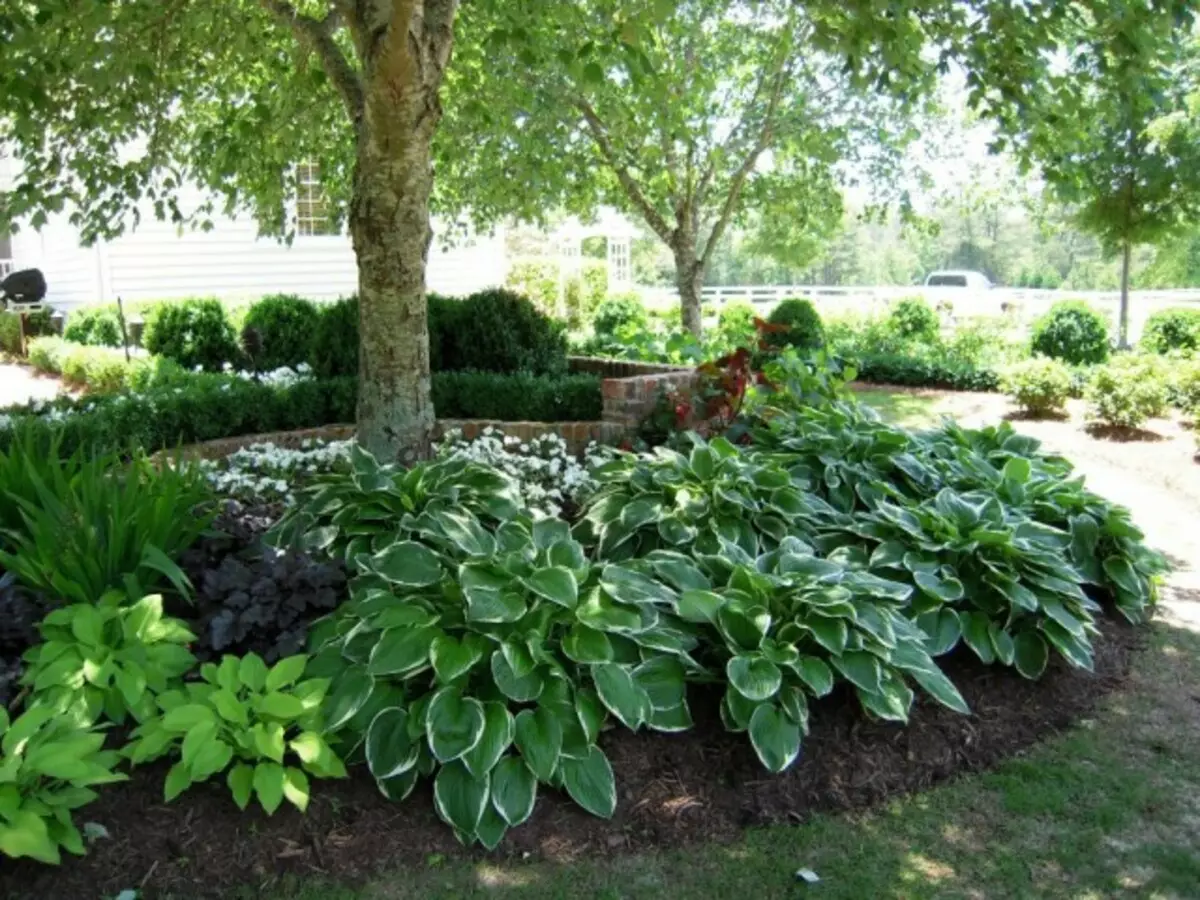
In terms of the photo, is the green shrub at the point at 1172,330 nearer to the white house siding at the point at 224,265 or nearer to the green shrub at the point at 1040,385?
the green shrub at the point at 1040,385

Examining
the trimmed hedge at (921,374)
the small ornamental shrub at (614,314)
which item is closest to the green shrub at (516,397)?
the trimmed hedge at (921,374)

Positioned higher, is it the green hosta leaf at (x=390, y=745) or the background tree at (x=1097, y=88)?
the background tree at (x=1097, y=88)

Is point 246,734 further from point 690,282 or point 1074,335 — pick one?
point 1074,335

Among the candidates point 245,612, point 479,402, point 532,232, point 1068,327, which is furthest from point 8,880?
point 532,232

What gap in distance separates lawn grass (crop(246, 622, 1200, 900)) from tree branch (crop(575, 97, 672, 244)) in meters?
8.10

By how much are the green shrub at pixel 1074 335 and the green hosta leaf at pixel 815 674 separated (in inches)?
476

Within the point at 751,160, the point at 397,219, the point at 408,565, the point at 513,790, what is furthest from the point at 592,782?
the point at 751,160

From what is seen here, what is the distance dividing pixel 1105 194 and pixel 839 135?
4.61 meters

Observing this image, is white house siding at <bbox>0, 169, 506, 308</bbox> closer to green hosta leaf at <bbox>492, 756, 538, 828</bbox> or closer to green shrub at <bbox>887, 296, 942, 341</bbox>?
green shrub at <bbox>887, 296, 942, 341</bbox>

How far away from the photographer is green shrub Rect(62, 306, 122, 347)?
1366 cm

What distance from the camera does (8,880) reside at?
98.1 inches

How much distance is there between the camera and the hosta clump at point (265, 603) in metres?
3.22

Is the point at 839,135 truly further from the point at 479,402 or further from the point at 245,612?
the point at 245,612

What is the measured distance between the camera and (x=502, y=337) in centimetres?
699
